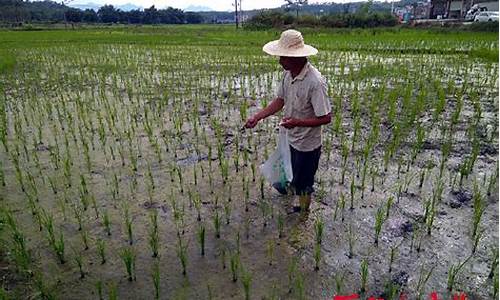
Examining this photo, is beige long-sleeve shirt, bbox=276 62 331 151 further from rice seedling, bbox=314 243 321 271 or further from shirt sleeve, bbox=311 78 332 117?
rice seedling, bbox=314 243 321 271

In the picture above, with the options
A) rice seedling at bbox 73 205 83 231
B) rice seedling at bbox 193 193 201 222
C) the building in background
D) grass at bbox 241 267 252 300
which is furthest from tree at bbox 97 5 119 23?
grass at bbox 241 267 252 300

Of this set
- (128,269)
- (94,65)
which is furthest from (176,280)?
(94,65)

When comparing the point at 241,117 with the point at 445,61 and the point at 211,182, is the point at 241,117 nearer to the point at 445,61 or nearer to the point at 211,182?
the point at 211,182

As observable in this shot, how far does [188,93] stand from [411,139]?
11.9 feet

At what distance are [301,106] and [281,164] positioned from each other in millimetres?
473

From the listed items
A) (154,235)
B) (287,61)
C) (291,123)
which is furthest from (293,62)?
(154,235)

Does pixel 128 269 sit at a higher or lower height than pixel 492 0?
lower

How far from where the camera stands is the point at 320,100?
2.49m

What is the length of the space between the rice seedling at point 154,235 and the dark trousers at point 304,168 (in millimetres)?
1015

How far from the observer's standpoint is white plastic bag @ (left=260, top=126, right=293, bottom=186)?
2816 mm

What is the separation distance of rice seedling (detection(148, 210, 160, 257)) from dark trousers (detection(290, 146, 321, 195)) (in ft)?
3.33

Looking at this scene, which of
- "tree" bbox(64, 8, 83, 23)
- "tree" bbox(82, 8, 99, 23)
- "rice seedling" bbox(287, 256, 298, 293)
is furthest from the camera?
"tree" bbox(82, 8, 99, 23)

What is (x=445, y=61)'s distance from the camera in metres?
9.41

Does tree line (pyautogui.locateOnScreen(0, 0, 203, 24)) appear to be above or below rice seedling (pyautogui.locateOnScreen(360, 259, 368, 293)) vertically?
above
